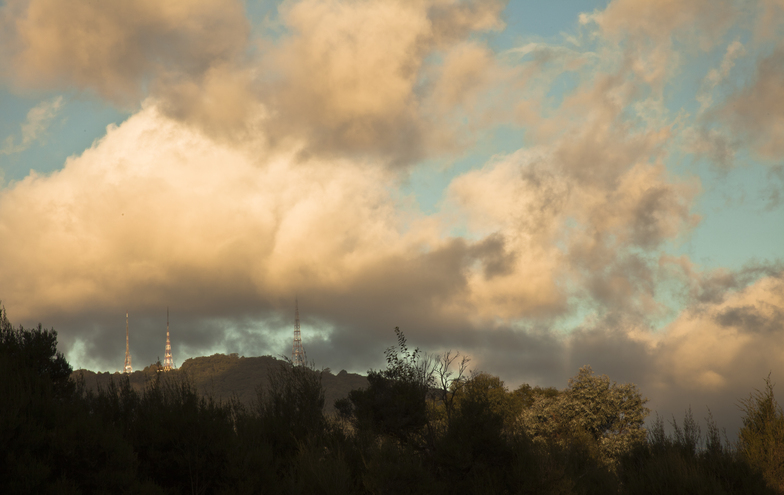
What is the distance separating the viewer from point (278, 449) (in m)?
24.3

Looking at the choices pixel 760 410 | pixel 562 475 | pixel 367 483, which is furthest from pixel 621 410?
pixel 367 483

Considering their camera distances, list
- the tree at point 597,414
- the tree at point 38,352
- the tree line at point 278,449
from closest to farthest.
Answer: the tree line at point 278,449 → the tree at point 38,352 → the tree at point 597,414

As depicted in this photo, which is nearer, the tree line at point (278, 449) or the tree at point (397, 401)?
the tree line at point (278, 449)

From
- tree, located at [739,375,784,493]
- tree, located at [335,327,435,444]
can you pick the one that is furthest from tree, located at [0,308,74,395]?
tree, located at [739,375,784,493]

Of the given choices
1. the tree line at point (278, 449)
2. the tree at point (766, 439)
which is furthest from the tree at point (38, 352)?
the tree at point (766, 439)

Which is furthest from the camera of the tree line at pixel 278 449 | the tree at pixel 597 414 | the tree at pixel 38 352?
the tree at pixel 597 414

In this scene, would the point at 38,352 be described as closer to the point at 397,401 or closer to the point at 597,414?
the point at 397,401

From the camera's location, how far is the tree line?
50.2 ft

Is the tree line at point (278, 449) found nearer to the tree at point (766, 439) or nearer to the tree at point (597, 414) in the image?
the tree at point (766, 439)

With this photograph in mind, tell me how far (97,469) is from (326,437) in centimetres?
1151

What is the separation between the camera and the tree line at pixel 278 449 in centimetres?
1529

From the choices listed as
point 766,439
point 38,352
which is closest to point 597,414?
point 766,439

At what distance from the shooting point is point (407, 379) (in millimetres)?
36219

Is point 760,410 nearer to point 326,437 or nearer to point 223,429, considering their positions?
point 326,437
